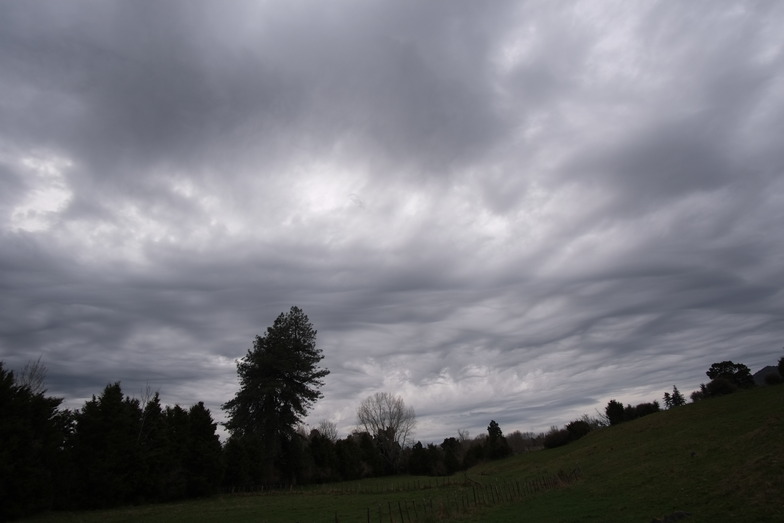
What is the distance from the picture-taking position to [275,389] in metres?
47.8

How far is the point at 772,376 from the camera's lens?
168 ft

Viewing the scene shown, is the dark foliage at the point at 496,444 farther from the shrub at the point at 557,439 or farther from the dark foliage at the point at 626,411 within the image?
the dark foliage at the point at 626,411

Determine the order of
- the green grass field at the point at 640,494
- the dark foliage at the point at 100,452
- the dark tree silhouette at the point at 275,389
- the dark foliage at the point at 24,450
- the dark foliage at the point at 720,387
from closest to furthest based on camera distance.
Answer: the green grass field at the point at 640,494 < the dark foliage at the point at 24,450 < the dark foliage at the point at 100,452 < the dark tree silhouette at the point at 275,389 < the dark foliage at the point at 720,387

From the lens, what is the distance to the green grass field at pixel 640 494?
63.4 ft

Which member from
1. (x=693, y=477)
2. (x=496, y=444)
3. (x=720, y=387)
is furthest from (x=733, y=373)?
(x=693, y=477)

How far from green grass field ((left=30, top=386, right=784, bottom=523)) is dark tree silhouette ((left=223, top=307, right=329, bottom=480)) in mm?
9251

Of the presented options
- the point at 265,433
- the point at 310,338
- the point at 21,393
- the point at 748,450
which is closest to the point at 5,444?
the point at 21,393

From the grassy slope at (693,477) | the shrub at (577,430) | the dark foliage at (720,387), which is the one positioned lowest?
the grassy slope at (693,477)

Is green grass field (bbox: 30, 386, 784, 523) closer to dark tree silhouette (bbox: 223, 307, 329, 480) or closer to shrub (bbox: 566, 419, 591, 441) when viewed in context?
dark tree silhouette (bbox: 223, 307, 329, 480)

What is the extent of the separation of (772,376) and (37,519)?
69170 millimetres

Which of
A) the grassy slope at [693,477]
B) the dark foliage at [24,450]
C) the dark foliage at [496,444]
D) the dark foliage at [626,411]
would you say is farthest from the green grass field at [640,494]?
the dark foliage at [496,444]

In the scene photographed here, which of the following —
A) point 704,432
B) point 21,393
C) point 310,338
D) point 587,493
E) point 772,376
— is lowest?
point 587,493

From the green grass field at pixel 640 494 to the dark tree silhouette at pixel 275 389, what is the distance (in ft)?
30.4

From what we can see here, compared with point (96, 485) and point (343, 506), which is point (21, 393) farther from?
point (343, 506)
